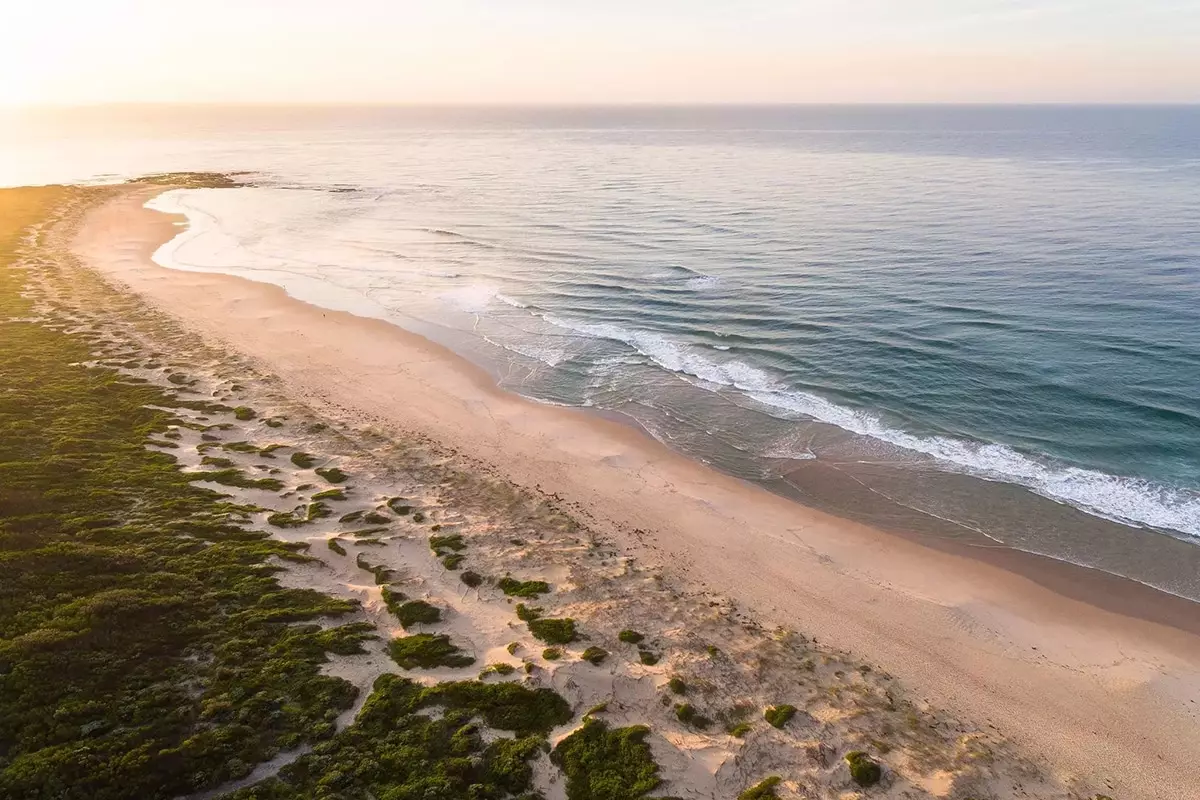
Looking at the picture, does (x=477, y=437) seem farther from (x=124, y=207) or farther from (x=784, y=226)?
(x=124, y=207)

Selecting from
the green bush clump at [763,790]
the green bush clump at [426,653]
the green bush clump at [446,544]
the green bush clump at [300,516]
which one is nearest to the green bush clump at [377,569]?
the green bush clump at [446,544]

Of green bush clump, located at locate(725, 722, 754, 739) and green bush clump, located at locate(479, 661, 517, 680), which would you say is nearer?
green bush clump, located at locate(725, 722, 754, 739)

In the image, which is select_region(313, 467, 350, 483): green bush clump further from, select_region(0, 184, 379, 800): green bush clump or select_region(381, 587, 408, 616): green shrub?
select_region(381, 587, 408, 616): green shrub

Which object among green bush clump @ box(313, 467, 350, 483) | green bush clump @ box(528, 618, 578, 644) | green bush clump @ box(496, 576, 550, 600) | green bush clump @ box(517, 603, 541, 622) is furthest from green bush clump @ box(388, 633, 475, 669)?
green bush clump @ box(313, 467, 350, 483)

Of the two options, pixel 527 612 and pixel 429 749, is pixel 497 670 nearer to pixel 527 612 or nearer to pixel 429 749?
pixel 527 612

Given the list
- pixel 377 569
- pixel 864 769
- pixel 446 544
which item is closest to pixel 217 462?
pixel 377 569

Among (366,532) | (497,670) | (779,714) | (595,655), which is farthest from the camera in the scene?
(366,532)

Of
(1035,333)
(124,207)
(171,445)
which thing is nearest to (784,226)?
(1035,333)

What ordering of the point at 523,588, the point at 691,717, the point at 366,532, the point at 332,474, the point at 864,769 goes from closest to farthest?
the point at 864,769 → the point at 691,717 → the point at 523,588 → the point at 366,532 → the point at 332,474
